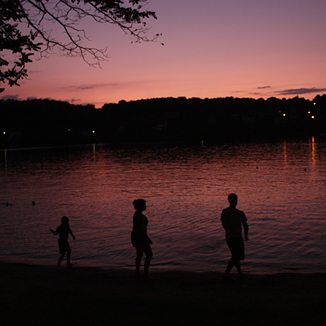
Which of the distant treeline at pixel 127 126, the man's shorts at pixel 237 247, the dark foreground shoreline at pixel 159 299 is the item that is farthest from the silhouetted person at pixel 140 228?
the distant treeline at pixel 127 126

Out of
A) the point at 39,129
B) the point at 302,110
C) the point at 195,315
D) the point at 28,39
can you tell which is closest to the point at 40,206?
the point at 28,39

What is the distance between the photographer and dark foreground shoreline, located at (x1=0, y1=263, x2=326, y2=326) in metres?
6.32

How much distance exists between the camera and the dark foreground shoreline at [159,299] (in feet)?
20.7

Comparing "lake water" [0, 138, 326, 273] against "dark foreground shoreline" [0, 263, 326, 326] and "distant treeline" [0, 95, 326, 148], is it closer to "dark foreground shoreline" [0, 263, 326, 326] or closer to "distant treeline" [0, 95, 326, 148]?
"dark foreground shoreline" [0, 263, 326, 326]

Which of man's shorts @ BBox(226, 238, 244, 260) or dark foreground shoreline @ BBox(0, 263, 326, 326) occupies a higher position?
man's shorts @ BBox(226, 238, 244, 260)

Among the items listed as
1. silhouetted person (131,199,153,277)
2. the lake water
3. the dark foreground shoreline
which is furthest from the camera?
the lake water

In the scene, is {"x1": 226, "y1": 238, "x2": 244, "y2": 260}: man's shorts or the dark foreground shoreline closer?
the dark foreground shoreline

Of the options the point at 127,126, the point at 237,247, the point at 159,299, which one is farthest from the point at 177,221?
the point at 127,126

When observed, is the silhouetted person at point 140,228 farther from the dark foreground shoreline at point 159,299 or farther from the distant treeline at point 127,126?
the distant treeline at point 127,126

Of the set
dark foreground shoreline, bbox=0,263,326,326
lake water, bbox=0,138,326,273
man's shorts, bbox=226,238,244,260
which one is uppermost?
man's shorts, bbox=226,238,244,260

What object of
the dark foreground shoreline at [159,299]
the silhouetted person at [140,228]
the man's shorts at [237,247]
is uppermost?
the silhouetted person at [140,228]

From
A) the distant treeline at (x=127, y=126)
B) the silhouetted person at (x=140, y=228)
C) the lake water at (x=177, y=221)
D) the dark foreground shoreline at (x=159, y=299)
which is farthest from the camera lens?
the distant treeline at (x=127, y=126)

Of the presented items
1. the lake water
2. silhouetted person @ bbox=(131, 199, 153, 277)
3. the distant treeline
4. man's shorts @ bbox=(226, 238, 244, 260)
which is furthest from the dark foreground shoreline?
the distant treeline

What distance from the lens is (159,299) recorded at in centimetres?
752
